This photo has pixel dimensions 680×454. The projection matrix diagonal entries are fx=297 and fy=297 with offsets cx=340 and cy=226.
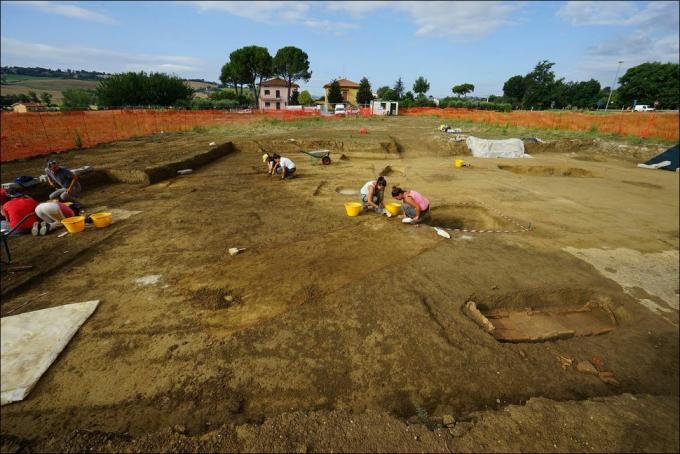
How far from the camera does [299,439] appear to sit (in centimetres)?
244

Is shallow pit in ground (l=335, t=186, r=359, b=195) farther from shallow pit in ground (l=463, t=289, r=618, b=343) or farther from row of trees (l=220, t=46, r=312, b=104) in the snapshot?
row of trees (l=220, t=46, r=312, b=104)

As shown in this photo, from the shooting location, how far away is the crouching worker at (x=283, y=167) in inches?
417

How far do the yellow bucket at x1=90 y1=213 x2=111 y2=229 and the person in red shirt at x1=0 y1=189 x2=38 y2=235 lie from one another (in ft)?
3.41

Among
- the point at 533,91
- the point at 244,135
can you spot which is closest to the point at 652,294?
the point at 244,135

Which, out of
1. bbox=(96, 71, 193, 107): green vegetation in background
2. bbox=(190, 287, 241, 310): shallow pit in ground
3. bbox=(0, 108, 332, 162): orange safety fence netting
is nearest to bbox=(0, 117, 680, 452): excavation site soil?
bbox=(190, 287, 241, 310): shallow pit in ground

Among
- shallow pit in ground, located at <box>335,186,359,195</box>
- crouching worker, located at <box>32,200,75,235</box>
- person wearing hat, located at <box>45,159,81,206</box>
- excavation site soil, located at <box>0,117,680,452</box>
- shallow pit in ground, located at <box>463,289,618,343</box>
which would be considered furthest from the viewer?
shallow pit in ground, located at <box>335,186,359,195</box>

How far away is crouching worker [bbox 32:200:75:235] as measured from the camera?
608 cm

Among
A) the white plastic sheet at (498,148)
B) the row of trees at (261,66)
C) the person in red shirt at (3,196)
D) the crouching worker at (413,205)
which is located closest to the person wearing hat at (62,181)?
the person in red shirt at (3,196)

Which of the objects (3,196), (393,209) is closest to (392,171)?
(393,209)

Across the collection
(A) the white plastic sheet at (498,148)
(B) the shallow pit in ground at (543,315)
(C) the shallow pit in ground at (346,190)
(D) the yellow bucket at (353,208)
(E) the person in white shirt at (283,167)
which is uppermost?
(A) the white plastic sheet at (498,148)

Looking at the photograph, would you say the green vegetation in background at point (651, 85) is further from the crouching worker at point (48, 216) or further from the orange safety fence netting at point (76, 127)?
the orange safety fence netting at point (76, 127)

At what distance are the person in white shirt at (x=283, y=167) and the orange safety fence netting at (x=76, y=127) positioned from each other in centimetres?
1041

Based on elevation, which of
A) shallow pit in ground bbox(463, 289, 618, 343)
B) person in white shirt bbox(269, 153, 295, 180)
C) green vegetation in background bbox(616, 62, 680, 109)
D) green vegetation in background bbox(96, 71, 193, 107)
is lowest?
shallow pit in ground bbox(463, 289, 618, 343)

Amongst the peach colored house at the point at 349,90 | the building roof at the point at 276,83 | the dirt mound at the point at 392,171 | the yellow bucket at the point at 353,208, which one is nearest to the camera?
the yellow bucket at the point at 353,208
